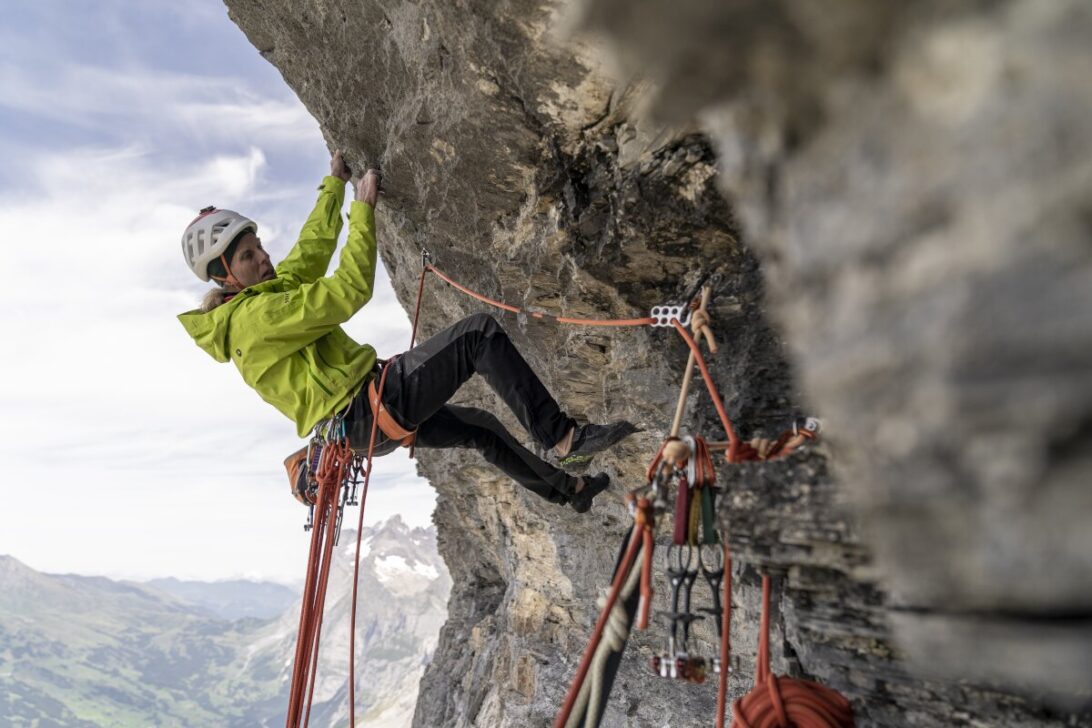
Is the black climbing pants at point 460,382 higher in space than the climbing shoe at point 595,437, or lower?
higher

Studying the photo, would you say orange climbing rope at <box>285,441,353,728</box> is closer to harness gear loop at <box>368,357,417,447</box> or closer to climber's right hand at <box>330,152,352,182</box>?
harness gear loop at <box>368,357,417,447</box>

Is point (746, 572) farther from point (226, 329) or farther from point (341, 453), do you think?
point (226, 329)

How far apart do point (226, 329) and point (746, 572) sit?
3.17 meters

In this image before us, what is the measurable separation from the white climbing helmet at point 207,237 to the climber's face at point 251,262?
0.08m

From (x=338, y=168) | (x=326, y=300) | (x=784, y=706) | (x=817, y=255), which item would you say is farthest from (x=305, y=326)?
(x=817, y=255)

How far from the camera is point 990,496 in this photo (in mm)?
982

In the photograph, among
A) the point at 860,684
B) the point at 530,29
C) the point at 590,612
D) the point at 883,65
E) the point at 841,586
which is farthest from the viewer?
the point at 590,612

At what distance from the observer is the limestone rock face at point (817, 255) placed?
2.96 ft

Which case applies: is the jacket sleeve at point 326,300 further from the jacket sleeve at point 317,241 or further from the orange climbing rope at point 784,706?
the orange climbing rope at point 784,706

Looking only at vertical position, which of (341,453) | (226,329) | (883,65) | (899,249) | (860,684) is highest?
(226,329)

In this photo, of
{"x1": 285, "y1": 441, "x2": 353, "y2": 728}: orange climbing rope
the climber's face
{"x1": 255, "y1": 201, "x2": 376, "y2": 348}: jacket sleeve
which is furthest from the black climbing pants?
the climber's face

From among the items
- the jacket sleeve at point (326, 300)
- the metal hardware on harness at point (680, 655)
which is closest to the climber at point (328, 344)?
the jacket sleeve at point (326, 300)

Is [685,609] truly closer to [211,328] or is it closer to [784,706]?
[784,706]

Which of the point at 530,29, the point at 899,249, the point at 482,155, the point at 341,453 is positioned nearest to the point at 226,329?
the point at 341,453
